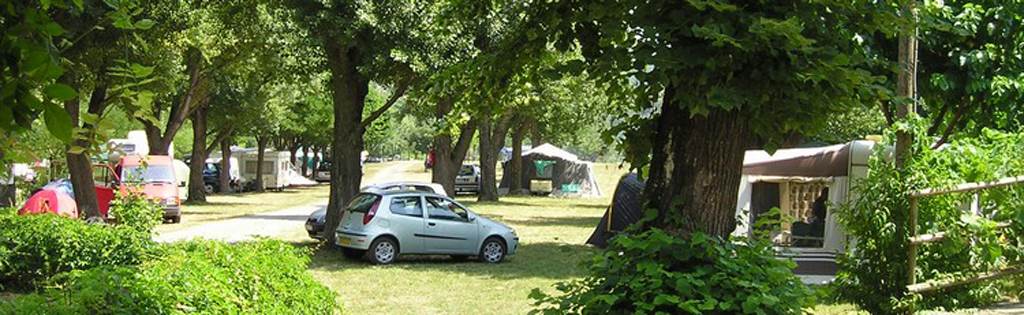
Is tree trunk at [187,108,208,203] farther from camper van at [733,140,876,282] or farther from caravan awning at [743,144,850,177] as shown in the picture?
caravan awning at [743,144,850,177]

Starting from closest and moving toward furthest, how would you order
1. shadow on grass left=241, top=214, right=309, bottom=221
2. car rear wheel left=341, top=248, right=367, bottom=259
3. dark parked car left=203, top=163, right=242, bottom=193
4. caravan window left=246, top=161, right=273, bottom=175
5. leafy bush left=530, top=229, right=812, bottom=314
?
leafy bush left=530, top=229, right=812, bottom=314 < car rear wheel left=341, top=248, right=367, bottom=259 < shadow on grass left=241, top=214, right=309, bottom=221 < dark parked car left=203, top=163, right=242, bottom=193 < caravan window left=246, top=161, right=273, bottom=175

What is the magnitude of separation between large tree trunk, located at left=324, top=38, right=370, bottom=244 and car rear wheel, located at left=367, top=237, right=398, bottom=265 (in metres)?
2.33

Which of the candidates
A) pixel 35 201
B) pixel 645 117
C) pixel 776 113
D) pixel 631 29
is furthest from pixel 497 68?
pixel 35 201

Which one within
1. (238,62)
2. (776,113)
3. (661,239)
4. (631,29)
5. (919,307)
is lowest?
(919,307)

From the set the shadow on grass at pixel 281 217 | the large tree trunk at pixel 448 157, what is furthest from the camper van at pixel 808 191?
the large tree trunk at pixel 448 157

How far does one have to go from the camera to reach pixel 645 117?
561 cm

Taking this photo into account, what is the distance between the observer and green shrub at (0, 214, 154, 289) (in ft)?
35.8

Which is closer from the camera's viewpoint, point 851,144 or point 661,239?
point 661,239

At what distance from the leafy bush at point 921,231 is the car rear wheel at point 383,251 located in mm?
8332

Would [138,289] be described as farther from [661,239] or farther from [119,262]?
[119,262]

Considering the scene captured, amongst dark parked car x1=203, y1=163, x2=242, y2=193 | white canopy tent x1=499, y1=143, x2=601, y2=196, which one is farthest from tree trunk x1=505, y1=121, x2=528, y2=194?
dark parked car x1=203, y1=163, x2=242, y2=193

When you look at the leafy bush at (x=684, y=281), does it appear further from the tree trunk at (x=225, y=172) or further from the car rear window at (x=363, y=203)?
the tree trunk at (x=225, y=172)

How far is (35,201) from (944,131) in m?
16.2

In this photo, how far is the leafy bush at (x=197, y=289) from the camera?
501cm
